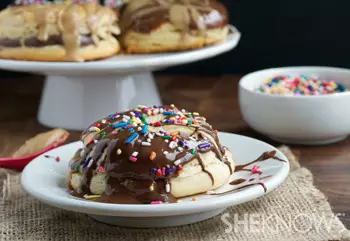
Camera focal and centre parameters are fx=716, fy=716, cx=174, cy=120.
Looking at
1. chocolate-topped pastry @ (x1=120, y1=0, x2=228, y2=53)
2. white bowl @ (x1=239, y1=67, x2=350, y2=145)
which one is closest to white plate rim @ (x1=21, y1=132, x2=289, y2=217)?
white bowl @ (x1=239, y1=67, x2=350, y2=145)

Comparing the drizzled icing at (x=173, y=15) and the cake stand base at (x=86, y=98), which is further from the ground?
Answer: the drizzled icing at (x=173, y=15)

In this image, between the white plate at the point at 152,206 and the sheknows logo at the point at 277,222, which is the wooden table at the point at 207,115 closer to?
the sheknows logo at the point at 277,222

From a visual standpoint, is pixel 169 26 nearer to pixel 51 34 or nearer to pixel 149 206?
pixel 51 34

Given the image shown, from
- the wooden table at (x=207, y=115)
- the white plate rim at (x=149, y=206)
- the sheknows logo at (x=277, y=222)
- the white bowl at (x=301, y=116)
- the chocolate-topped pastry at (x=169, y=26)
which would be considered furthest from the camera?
the chocolate-topped pastry at (x=169, y=26)

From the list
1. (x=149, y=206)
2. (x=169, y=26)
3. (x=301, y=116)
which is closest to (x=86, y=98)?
(x=169, y=26)

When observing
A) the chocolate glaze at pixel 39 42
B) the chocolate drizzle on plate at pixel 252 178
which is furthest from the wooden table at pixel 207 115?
the chocolate glaze at pixel 39 42

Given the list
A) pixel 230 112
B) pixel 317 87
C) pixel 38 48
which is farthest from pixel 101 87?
pixel 317 87

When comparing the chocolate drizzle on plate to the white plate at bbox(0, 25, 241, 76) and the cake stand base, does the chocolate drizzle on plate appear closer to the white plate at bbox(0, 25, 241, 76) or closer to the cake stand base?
the white plate at bbox(0, 25, 241, 76)
